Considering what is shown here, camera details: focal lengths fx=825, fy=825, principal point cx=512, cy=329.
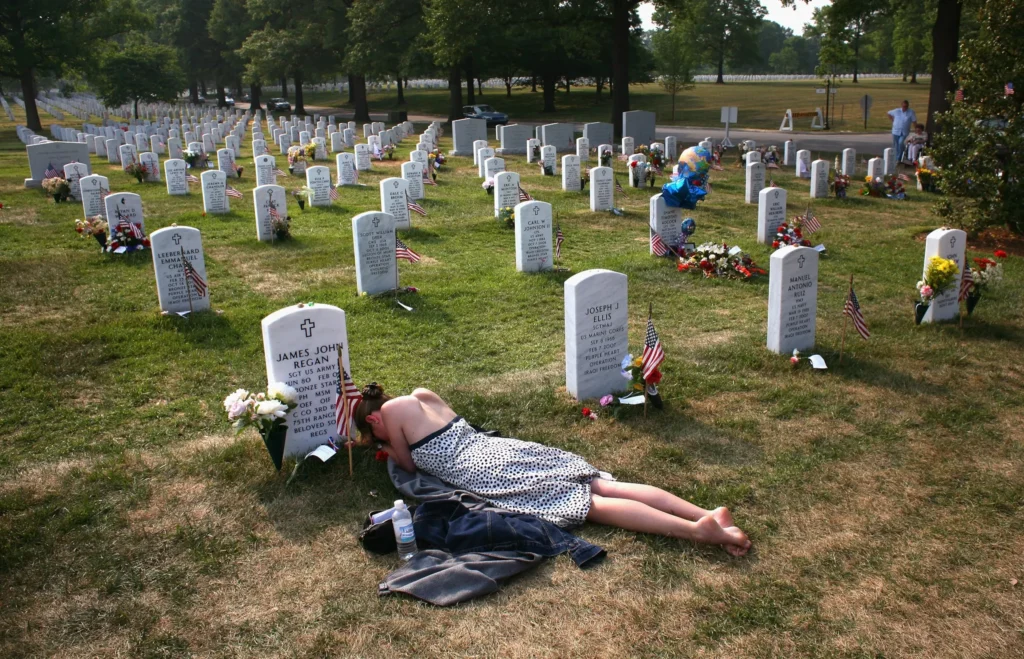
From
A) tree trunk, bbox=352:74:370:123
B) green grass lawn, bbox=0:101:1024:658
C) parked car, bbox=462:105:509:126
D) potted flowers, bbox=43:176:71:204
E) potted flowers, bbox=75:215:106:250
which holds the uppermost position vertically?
tree trunk, bbox=352:74:370:123

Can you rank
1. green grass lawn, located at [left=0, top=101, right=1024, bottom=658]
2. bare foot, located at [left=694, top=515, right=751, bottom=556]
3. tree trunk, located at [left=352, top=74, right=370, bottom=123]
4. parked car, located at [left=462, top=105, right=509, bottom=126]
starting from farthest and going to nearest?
tree trunk, located at [left=352, top=74, right=370, bottom=123], parked car, located at [left=462, top=105, right=509, bottom=126], bare foot, located at [left=694, top=515, right=751, bottom=556], green grass lawn, located at [left=0, top=101, right=1024, bottom=658]

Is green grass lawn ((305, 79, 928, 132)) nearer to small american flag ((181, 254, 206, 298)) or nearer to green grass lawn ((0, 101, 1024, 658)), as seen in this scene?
green grass lawn ((0, 101, 1024, 658))

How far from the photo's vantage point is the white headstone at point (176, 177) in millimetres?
20734

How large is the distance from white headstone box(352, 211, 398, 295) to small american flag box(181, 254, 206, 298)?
2.15m

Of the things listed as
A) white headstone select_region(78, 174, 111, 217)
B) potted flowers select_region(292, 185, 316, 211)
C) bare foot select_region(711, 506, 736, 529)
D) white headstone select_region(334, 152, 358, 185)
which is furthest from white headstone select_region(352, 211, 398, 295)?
white headstone select_region(334, 152, 358, 185)

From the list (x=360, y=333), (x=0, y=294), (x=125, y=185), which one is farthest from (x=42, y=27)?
(x=360, y=333)

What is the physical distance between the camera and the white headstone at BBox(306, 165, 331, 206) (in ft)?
62.9

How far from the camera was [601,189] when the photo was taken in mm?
18812

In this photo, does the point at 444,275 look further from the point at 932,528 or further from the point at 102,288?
the point at 932,528

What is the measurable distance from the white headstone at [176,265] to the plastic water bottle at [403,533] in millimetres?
6699

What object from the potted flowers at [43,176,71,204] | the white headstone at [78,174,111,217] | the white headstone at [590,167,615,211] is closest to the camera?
the white headstone at [78,174,111,217]

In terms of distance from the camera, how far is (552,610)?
5.03 m

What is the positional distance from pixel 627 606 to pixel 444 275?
9007 mm

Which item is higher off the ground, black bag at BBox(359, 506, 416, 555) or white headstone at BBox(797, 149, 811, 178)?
white headstone at BBox(797, 149, 811, 178)
